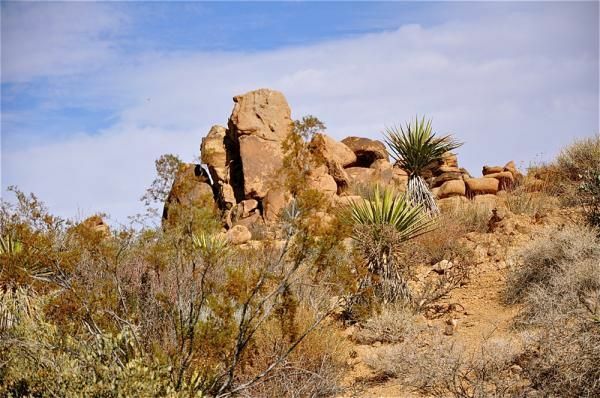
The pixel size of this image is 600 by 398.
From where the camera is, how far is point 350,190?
23875 mm

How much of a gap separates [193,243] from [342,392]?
8.42 feet

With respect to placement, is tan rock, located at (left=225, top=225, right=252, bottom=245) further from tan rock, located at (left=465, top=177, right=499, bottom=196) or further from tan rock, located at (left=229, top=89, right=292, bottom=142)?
tan rock, located at (left=465, top=177, right=499, bottom=196)

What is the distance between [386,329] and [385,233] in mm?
1984

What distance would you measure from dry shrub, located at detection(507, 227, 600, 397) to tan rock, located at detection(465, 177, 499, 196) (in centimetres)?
1154

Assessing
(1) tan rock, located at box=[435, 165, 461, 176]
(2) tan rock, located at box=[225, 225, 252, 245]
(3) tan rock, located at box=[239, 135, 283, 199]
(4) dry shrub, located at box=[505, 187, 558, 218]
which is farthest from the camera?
(1) tan rock, located at box=[435, 165, 461, 176]

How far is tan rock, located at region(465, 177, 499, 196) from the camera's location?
24.2 metres

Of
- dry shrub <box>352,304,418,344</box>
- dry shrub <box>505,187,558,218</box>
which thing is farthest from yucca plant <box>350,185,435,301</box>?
dry shrub <box>505,187,558,218</box>

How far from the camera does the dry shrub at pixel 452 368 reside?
23.2 feet

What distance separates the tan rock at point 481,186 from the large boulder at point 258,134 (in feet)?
22.4

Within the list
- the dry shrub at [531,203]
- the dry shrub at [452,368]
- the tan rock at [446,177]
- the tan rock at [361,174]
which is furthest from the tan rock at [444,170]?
the dry shrub at [452,368]

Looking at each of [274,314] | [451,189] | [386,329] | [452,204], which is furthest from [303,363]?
[451,189]

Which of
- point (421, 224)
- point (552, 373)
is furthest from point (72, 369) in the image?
point (421, 224)

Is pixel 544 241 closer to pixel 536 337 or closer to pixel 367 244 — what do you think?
pixel 367 244

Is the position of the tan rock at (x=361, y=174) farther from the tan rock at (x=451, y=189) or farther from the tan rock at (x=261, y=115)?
the tan rock at (x=261, y=115)
